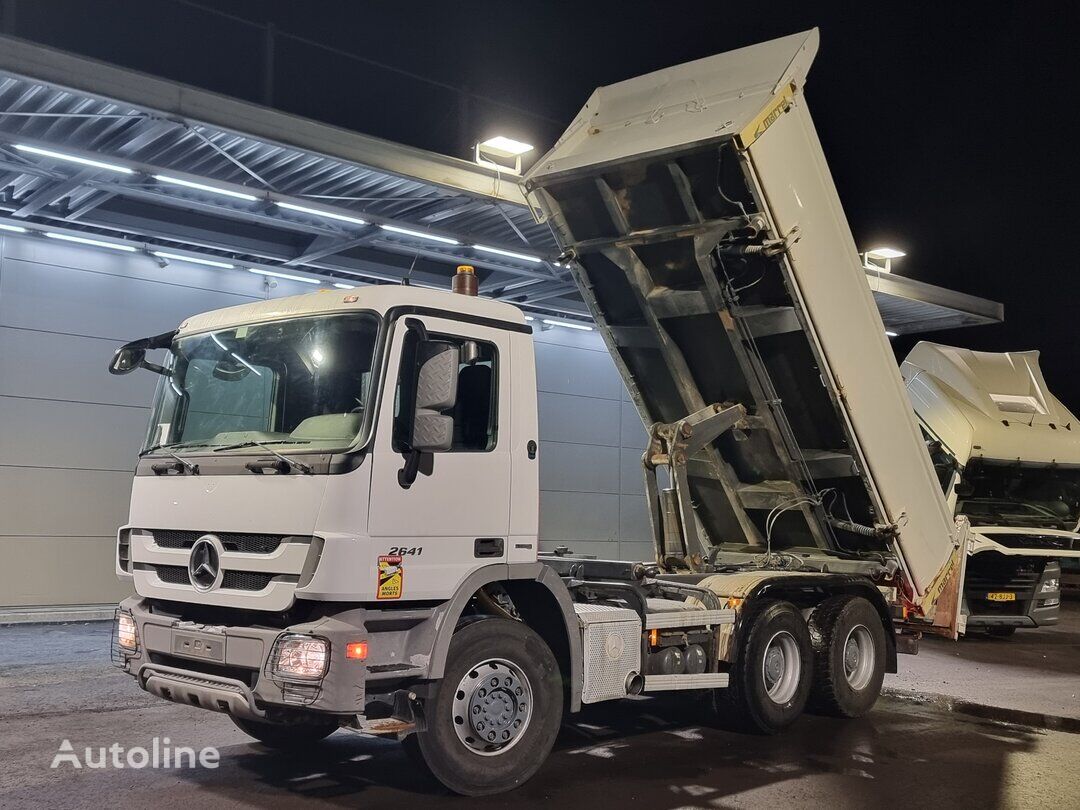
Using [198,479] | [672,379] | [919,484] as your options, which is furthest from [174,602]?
[919,484]

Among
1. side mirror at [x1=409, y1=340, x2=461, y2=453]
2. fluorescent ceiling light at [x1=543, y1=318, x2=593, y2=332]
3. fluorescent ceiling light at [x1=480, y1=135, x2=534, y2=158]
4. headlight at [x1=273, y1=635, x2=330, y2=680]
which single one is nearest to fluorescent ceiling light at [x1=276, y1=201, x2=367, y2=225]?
fluorescent ceiling light at [x1=480, y1=135, x2=534, y2=158]

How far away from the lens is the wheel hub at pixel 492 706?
6117 millimetres

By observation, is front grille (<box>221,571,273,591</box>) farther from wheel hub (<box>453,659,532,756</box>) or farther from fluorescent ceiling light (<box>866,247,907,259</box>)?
fluorescent ceiling light (<box>866,247,907,259</box>)

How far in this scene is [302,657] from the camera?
5516mm

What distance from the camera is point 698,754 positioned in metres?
7.62

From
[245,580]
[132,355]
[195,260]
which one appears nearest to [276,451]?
[245,580]

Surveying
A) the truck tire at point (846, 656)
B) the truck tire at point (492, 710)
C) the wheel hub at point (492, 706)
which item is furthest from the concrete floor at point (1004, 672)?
the wheel hub at point (492, 706)

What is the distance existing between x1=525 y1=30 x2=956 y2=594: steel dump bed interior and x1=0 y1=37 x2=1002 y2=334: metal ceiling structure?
2330 mm

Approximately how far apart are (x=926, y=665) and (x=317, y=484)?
9.29 m

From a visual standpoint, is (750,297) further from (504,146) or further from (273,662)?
(504,146)

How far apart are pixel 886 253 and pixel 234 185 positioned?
1052cm

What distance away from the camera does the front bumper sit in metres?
5.50

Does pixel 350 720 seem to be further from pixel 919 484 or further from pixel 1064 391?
pixel 1064 391

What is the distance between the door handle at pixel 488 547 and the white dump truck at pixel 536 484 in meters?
0.01
